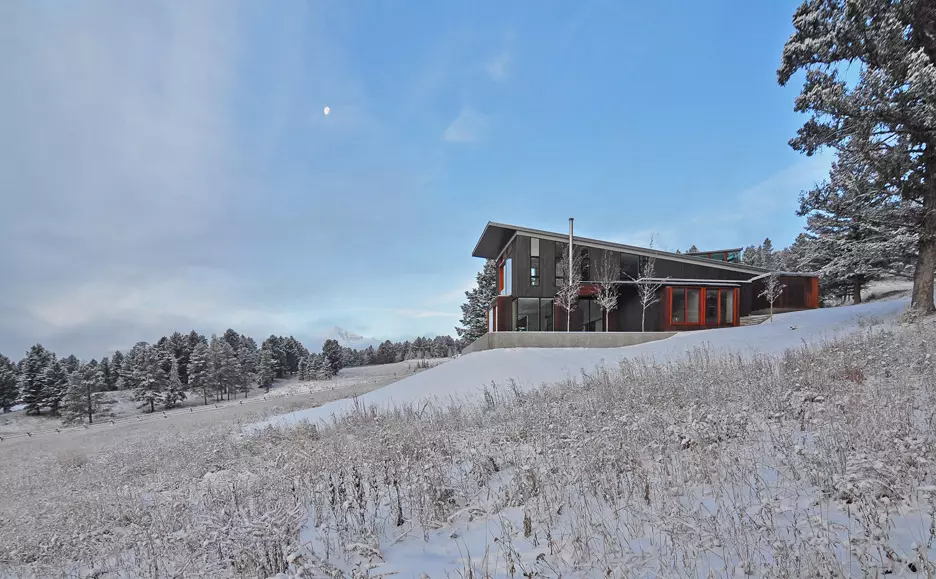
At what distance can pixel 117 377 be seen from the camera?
197ft

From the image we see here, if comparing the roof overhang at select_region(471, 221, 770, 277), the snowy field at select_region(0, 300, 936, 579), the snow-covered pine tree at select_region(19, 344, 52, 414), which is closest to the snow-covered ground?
the roof overhang at select_region(471, 221, 770, 277)

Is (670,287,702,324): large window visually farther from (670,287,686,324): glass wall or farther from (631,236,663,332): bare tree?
(631,236,663,332): bare tree

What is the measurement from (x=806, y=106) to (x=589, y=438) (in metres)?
13.9

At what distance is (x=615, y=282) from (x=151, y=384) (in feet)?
166

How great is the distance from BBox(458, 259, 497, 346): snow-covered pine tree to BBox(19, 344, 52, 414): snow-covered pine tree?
46.5 meters

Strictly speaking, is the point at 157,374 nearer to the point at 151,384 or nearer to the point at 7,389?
the point at 151,384

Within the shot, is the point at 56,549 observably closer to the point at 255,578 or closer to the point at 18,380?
the point at 255,578

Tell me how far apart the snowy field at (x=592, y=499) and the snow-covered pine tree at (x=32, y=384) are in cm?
5342

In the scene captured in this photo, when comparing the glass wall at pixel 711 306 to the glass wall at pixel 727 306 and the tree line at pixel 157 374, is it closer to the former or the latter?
the glass wall at pixel 727 306

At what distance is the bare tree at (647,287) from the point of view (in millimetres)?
22519

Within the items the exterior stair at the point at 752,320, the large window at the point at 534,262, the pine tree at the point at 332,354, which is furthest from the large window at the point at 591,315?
the pine tree at the point at 332,354

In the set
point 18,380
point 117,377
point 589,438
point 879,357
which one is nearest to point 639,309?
point 879,357

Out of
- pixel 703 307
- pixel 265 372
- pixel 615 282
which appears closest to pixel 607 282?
pixel 615 282

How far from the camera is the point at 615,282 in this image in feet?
75.0
